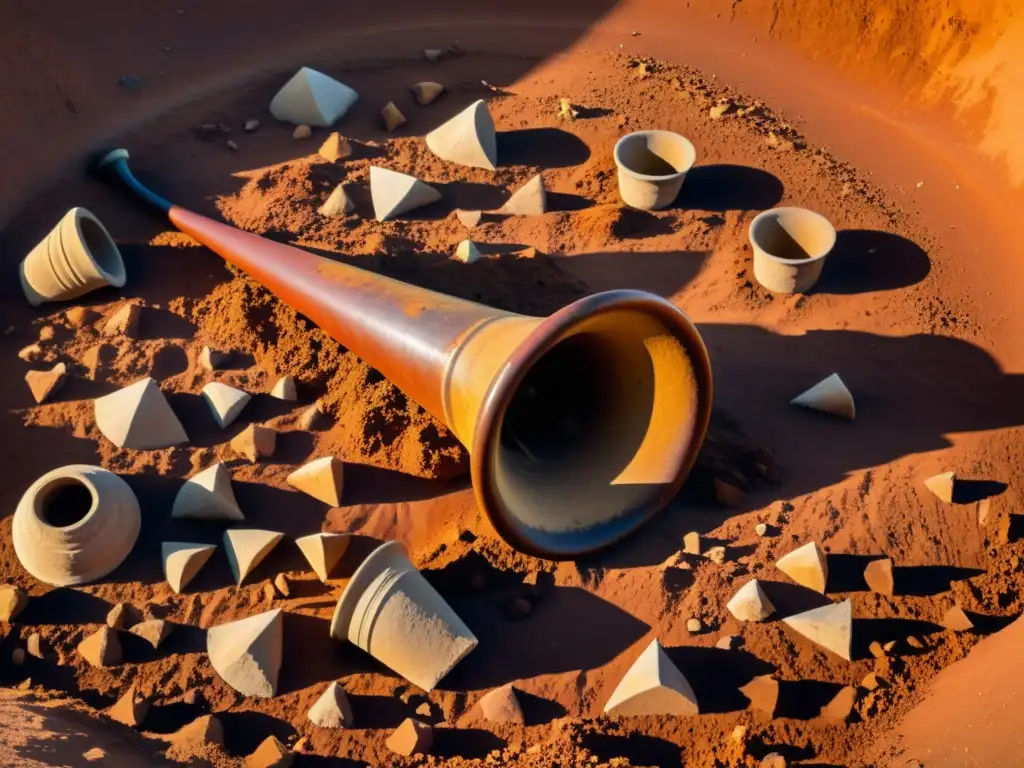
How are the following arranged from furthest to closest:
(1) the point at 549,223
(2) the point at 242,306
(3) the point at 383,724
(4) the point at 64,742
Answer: (1) the point at 549,223
(2) the point at 242,306
(3) the point at 383,724
(4) the point at 64,742

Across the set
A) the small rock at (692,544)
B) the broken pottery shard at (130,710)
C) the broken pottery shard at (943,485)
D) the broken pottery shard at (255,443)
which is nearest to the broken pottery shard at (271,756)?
the broken pottery shard at (130,710)

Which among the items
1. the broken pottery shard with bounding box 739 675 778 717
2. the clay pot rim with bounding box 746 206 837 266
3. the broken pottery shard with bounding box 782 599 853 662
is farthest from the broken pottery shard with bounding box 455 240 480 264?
the broken pottery shard with bounding box 739 675 778 717

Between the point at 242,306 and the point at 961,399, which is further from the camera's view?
the point at 242,306

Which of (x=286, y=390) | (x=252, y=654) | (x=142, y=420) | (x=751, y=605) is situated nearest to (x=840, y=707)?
(x=751, y=605)

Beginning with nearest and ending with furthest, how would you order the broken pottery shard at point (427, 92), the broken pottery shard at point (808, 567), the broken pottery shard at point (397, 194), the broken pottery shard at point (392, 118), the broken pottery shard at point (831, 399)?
1. the broken pottery shard at point (808, 567)
2. the broken pottery shard at point (831, 399)
3. the broken pottery shard at point (397, 194)
4. the broken pottery shard at point (392, 118)
5. the broken pottery shard at point (427, 92)

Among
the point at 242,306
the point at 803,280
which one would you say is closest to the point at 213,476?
the point at 242,306

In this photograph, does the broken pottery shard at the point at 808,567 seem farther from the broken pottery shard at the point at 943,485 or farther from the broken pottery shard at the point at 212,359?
the broken pottery shard at the point at 212,359

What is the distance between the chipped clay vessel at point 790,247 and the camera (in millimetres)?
5375

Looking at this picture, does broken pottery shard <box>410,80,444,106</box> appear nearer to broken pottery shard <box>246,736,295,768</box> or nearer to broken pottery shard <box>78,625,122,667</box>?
Result: broken pottery shard <box>78,625,122,667</box>

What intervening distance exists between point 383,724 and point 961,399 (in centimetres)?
327

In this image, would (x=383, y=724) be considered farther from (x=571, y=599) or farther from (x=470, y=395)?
(x=470, y=395)

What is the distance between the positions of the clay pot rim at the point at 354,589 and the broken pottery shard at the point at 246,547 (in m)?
0.55

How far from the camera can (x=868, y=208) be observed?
6.08m

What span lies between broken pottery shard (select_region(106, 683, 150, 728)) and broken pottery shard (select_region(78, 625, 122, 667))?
0.66ft
